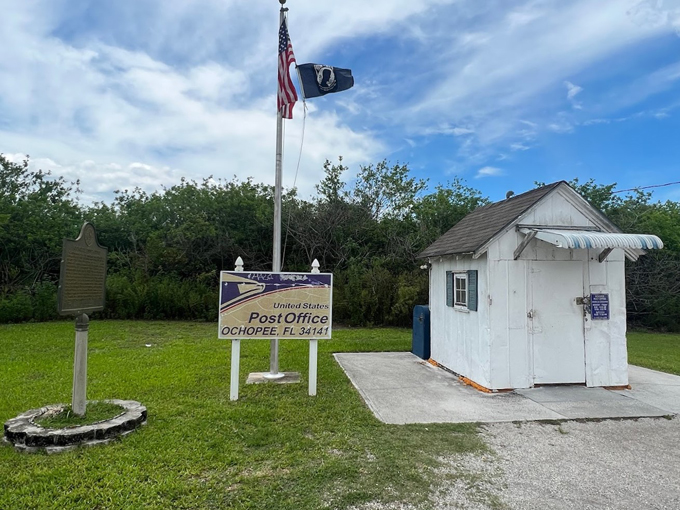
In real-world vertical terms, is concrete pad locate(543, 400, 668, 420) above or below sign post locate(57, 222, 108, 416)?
below

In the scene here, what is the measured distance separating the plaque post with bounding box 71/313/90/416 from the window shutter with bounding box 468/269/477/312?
16.7ft

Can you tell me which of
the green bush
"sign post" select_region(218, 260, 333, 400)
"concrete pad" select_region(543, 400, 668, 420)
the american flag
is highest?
the american flag

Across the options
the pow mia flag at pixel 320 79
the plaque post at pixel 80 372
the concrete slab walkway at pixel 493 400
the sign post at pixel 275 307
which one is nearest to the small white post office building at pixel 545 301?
the concrete slab walkway at pixel 493 400

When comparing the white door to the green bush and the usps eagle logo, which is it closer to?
→ the usps eagle logo

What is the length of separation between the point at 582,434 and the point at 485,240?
107 inches

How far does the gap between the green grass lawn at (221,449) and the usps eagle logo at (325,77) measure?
467 cm

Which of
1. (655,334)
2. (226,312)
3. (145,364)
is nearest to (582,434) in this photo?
(226,312)

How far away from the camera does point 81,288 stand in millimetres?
4172

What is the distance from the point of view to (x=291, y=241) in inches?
695

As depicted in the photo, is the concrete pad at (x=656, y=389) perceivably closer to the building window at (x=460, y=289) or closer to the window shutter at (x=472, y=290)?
the window shutter at (x=472, y=290)

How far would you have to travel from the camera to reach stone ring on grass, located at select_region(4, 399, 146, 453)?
3.71m

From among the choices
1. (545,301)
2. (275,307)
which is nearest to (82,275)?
(275,307)

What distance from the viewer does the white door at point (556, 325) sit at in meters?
6.15

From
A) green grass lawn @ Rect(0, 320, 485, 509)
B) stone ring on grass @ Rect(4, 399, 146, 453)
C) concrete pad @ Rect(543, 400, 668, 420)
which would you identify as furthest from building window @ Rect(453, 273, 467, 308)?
stone ring on grass @ Rect(4, 399, 146, 453)
